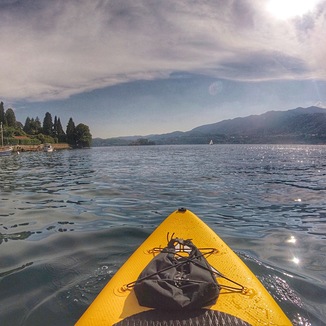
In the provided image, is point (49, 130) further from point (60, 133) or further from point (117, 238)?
point (117, 238)

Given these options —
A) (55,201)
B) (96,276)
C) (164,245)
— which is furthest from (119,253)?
(55,201)

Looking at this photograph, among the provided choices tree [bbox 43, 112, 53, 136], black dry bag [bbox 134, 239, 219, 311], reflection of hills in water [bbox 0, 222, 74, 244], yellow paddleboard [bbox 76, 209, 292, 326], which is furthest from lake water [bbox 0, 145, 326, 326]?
tree [bbox 43, 112, 53, 136]

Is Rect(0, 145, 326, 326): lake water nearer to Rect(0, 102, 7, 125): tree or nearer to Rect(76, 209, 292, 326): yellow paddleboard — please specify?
Rect(76, 209, 292, 326): yellow paddleboard

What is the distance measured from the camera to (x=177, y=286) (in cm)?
348

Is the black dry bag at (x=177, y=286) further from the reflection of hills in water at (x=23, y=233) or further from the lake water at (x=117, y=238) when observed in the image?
the reflection of hills in water at (x=23, y=233)

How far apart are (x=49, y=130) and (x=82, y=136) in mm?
14261

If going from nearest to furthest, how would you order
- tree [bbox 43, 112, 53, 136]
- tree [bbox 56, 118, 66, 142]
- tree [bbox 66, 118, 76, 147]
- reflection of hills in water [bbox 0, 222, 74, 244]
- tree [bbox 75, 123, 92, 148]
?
reflection of hills in water [bbox 0, 222, 74, 244]
tree [bbox 43, 112, 53, 136]
tree [bbox 56, 118, 66, 142]
tree [bbox 66, 118, 76, 147]
tree [bbox 75, 123, 92, 148]

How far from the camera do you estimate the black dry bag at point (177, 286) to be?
3.24m

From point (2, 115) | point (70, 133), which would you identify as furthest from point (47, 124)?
point (2, 115)

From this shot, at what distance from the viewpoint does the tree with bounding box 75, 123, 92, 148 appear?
5192 inches

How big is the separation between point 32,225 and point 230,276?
6.89 meters

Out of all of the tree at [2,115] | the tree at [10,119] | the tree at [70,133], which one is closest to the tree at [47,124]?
the tree at [70,133]

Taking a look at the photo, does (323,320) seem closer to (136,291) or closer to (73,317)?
(136,291)

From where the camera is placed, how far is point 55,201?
12547 millimetres
